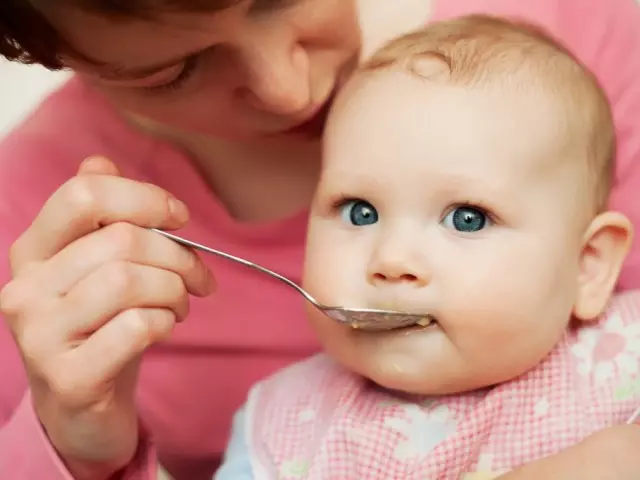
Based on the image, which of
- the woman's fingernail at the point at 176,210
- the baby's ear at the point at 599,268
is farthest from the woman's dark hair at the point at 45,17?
the baby's ear at the point at 599,268

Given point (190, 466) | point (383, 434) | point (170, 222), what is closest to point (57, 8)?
point (170, 222)

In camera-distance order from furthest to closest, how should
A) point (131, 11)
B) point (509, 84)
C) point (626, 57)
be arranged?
point (626, 57), point (509, 84), point (131, 11)

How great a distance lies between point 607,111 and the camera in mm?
761

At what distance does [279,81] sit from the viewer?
69 cm

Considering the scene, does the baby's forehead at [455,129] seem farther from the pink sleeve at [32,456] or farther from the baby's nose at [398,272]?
the pink sleeve at [32,456]

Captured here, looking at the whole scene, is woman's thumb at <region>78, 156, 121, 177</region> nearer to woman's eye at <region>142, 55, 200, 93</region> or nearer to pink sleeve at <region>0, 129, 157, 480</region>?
woman's eye at <region>142, 55, 200, 93</region>

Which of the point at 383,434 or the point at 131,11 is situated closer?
the point at 131,11

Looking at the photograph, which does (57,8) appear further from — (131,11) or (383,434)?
(383,434)

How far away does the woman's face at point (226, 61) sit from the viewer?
0.62 m

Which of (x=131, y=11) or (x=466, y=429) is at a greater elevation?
(x=131, y=11)

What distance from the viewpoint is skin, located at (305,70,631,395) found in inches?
26.0

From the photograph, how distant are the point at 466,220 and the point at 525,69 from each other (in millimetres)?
129

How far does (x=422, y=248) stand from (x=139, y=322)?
0.21 m

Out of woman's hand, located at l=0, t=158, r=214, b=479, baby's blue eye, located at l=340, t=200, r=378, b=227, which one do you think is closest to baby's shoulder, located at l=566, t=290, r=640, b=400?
baby's blue eye, located at l=340, t=200, r=378, b=227
